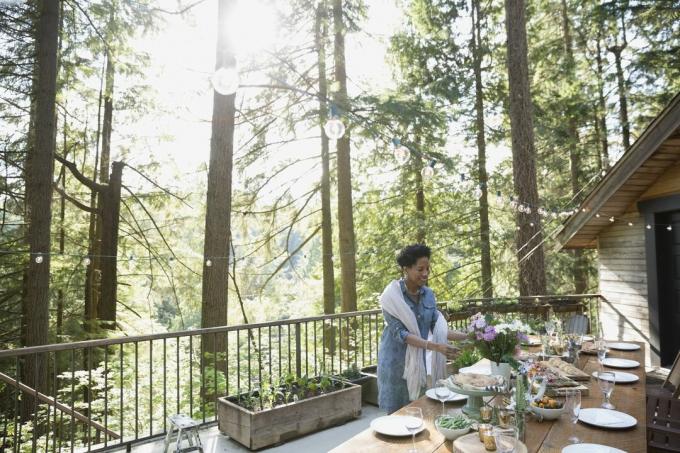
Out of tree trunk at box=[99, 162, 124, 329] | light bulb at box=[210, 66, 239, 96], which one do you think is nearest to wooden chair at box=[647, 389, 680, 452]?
light bulb at box=[210, 66, 239, 96]

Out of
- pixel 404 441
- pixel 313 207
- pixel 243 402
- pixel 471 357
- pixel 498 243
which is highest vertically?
pixel 313 207

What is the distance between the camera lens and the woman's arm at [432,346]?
2.68m

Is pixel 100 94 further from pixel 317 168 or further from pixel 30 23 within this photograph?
pixel 317 168

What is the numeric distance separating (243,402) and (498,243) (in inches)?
383

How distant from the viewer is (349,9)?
380 inches

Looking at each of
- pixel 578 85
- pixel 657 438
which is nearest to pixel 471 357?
pixel 657 438

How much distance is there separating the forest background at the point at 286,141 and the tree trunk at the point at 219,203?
0.03 metres

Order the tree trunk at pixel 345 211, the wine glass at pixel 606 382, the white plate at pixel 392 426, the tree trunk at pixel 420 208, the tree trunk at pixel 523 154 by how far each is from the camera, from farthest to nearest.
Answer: the tree trunk at pixel 420 208
the tree trunk at pixel 345 211
the tree trunk at pixel 523 154
the wine glass at pixel 606 382
the white plate at pixel 392 426

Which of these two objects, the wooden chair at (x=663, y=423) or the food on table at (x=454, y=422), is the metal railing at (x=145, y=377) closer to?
the wooden chair at (x=663, y=423)

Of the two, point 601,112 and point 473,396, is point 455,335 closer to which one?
point 473,396

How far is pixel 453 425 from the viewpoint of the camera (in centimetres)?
193

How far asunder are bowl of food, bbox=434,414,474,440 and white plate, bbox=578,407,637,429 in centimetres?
58

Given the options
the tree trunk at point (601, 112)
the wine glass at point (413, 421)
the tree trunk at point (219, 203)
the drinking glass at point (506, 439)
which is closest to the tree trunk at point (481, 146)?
the tree trunk at point (601, 112)

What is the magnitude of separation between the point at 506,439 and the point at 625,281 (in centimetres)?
722
